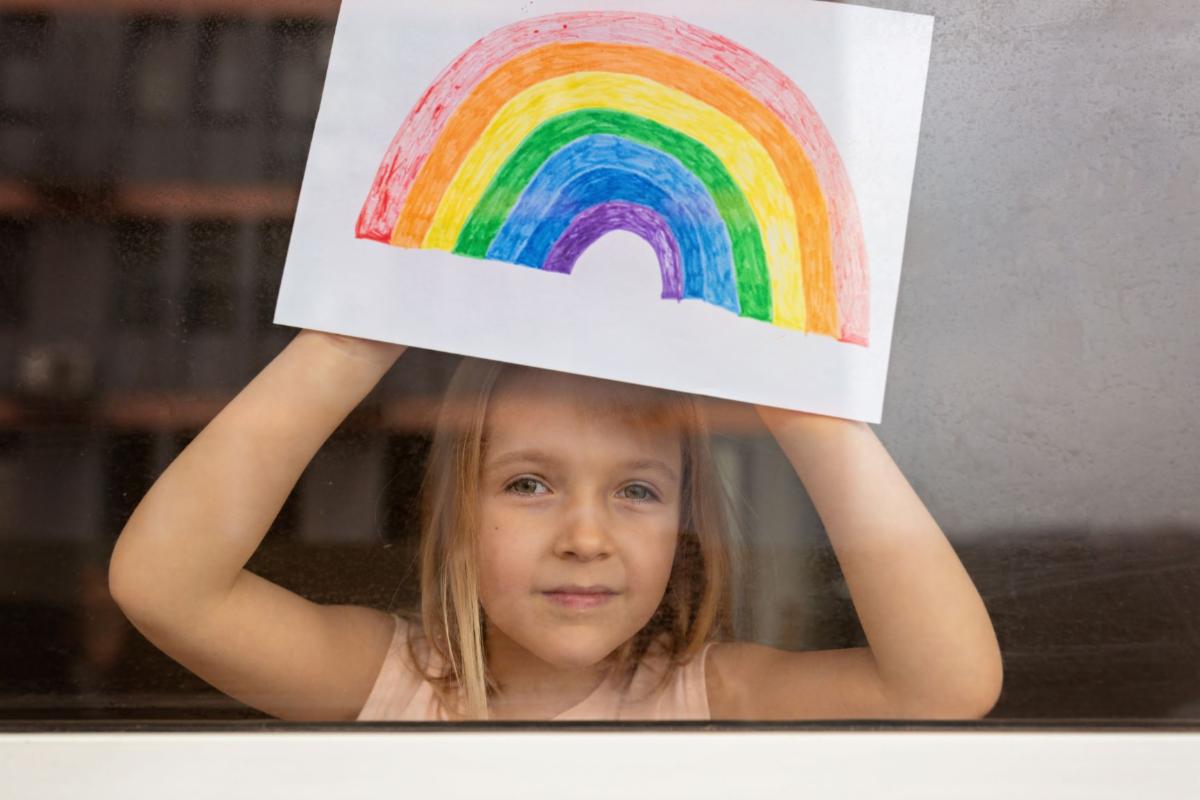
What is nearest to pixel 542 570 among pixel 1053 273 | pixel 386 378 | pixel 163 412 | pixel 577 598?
pixel 577 598

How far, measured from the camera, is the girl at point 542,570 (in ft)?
2.39

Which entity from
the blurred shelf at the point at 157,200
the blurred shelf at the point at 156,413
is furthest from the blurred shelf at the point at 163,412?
the blurred shelf at the point at 157,200

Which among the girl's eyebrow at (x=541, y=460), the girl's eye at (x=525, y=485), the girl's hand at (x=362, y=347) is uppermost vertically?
the girl's hand at (x=362, y=347)

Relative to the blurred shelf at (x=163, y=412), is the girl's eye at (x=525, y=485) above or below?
below

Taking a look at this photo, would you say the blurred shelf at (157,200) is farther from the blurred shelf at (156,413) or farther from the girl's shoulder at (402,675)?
the girl's shoulder at (402,675)

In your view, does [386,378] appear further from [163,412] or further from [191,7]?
[191,7]

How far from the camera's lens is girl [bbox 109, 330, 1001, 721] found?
730mm

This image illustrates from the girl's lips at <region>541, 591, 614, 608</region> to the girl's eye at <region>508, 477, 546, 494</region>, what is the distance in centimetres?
7

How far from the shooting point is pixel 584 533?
2.45 ft

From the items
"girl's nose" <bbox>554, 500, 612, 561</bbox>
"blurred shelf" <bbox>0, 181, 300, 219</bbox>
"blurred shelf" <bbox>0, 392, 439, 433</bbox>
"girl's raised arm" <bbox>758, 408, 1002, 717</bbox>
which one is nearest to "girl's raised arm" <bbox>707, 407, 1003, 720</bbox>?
"girl's raised arm" <bbox>758, 408, 1002, 717</bbox>

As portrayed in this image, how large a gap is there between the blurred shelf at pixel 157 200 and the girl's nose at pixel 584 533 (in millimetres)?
268

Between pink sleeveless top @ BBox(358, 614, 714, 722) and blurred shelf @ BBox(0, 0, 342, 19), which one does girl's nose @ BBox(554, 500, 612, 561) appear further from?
blurred shelf @ BBox(0, 0, 342, 19)
